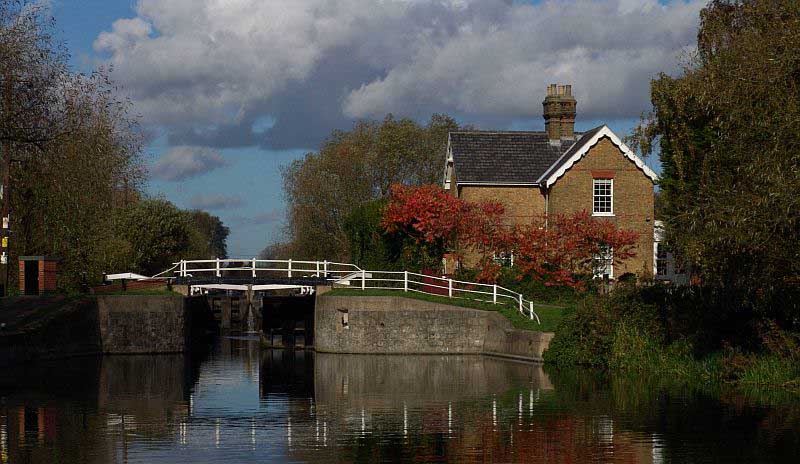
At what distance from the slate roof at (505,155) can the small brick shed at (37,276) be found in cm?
Result: 2049

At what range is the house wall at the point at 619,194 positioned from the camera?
55.8 meters

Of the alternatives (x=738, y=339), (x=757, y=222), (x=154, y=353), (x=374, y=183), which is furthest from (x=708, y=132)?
(x=374, y=183)

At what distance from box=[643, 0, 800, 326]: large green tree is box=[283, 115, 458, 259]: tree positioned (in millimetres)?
50137

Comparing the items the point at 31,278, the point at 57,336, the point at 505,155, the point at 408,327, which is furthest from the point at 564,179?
the point at 57,336

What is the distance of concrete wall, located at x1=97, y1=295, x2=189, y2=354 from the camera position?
4469cm

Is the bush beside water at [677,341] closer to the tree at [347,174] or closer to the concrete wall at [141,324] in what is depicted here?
the concrete wall at [141,324]

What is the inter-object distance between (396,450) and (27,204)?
88.7 feet

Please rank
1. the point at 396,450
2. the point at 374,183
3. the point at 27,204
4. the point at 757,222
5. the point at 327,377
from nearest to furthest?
the point at 396,450 → the point at 757,222 → the point at 327,377 → the point at 27,204 → the point at 374,183

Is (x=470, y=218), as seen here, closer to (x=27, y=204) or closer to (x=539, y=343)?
(x=539, y=343)

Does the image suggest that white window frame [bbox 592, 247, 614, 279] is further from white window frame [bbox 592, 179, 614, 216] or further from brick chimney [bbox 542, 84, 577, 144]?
brick chimney [bbox 542, 84, 577, 144]

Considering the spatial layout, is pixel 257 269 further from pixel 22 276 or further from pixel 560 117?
pixel 560 117

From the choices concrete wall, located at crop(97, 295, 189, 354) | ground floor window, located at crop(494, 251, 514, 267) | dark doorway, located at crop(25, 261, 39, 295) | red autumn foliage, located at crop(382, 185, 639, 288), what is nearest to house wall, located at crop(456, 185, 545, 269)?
ground floor window, located at crop(494, 251, 514, 267)

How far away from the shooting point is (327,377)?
36281 mm

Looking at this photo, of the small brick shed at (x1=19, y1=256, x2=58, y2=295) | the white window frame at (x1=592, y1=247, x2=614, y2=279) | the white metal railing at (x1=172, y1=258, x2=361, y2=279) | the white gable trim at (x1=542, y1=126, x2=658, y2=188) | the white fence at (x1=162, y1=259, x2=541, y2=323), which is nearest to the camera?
the small brick shed at (x1=19, y1=256, x2=58, y2=295)
